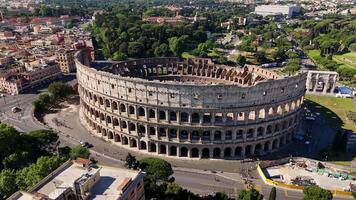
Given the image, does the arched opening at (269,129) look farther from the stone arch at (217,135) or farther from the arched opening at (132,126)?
the arched opening at (132,126)

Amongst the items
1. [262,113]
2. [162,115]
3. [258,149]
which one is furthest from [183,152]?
[262,113]

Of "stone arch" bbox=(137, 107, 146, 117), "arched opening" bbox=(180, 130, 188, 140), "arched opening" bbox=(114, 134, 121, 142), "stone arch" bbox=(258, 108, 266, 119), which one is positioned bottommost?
"arched opening" bbox=(114, 134, 121, 142)

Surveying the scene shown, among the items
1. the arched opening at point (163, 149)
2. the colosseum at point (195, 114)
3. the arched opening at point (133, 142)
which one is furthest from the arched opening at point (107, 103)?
the arched opening at point (163, 149)

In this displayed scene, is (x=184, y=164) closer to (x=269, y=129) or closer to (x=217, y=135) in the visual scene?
(x=217, y=135)

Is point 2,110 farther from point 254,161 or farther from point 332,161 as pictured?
point 332,161

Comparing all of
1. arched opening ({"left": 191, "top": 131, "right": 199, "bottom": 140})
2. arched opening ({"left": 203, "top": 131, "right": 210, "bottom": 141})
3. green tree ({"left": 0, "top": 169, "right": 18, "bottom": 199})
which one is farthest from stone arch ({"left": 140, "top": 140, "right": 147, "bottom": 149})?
green tree ({"left": 0, "top": 169, "right": 18, "bottom": 199})

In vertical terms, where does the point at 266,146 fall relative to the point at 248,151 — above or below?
above

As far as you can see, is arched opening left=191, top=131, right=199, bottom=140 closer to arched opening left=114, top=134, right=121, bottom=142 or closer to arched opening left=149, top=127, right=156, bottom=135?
arched opening left=149, top=127, right=156, bottom=135
